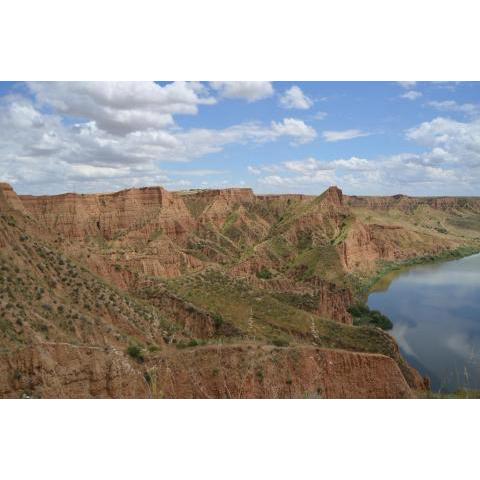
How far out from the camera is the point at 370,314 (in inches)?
1492

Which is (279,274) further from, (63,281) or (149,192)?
(63,281)

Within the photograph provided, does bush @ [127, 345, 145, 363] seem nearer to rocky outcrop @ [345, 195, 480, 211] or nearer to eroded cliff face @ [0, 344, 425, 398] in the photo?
eroded cliff face @ [0, 344, 425, 398]

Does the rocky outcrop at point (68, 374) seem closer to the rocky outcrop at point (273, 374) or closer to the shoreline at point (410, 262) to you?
the rocky outcrop at point (273, 374)

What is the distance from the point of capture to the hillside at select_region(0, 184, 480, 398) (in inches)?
442

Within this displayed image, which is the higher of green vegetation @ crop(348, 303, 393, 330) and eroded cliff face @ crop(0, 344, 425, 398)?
eroded cliff face @ crop(0, 344, 425, 398)

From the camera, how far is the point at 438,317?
1490 inches

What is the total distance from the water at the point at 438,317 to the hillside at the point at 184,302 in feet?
11.6

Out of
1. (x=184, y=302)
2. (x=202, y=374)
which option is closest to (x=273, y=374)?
(x=202, y=374)

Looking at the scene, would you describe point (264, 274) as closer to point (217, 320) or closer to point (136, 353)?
point (217, 320)

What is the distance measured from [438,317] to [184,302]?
77.4 feet

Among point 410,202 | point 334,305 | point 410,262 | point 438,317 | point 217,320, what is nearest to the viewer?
point 217,320

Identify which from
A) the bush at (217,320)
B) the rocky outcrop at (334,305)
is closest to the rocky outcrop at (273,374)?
the bush at (217,320)

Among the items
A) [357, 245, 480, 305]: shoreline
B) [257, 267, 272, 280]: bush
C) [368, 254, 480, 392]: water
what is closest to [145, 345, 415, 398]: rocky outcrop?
[368, 254, 480, 392]: water

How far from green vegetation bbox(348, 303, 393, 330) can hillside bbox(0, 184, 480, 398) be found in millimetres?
945
